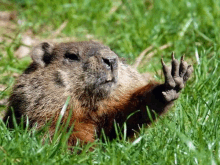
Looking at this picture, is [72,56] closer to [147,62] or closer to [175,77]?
[175,77]

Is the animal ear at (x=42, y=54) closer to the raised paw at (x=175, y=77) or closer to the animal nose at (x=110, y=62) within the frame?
the animal nose at (x=110, y=62)

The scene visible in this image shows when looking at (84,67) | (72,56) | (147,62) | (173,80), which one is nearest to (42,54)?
(72,56)

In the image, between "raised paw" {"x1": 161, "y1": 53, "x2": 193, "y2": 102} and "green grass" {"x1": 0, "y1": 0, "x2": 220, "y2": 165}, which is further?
"raised paw" {"x1": 161, "y1": 53, "x2": 193, "y2": 102}

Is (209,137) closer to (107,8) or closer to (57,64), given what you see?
(57,64)

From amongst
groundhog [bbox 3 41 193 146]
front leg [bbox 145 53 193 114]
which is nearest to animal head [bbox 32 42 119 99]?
groundhog [bbox 3 41 193 146]

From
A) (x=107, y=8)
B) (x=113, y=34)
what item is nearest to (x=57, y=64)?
(x=113, y=34)

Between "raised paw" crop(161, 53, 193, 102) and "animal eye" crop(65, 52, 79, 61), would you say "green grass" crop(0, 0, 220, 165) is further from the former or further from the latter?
"animal eye" crop(65, 52, 79, 61)
